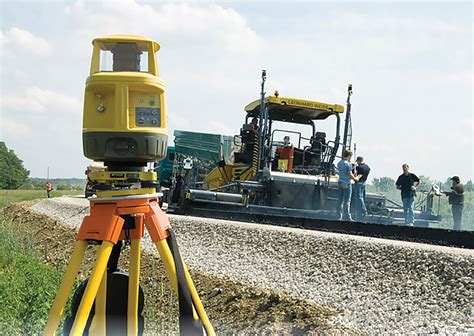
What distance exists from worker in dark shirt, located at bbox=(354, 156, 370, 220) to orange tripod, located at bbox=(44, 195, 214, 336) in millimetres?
11844

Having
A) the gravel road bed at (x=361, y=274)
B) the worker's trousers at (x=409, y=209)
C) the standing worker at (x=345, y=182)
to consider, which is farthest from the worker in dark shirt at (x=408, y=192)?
the gravel road bed at (x=361, y=274)

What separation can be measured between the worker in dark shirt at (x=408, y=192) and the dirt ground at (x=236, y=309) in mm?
7209

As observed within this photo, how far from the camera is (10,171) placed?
355 feet

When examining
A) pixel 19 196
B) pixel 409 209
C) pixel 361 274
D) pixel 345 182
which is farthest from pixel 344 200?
pixel 19 196

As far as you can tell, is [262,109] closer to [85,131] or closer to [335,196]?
[335,196]

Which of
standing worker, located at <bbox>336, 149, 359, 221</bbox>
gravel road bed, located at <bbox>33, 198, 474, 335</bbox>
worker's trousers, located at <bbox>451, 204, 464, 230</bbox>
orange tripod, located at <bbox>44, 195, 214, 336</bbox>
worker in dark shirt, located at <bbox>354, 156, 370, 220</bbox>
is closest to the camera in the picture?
orange tripod, located at <bbox>44, 195, 214, 336</bbox>

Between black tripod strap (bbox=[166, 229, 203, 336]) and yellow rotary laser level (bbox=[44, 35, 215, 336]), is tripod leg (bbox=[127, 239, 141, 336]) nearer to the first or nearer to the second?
yellow rotary laser level (bbox=[44, 35, 215, 336])

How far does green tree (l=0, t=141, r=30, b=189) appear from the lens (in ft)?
329

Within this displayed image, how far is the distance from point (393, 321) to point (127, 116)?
13.3ft

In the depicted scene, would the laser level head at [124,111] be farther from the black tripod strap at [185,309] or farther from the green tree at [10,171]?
the green tree at [10,171]

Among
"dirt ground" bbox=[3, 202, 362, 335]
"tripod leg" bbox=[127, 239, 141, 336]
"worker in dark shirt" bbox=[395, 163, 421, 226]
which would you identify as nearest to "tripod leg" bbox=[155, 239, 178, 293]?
"tripod leg" bbox=[127, 239, 141, 336]

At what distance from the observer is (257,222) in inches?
554

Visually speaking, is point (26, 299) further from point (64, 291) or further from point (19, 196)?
point (19, 196)

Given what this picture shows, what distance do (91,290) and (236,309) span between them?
4.63m
